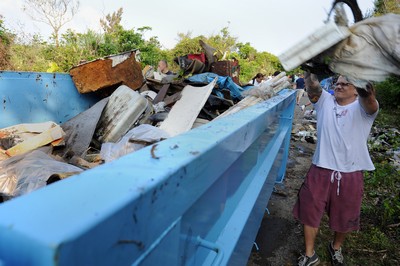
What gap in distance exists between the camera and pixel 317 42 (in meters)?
1.26

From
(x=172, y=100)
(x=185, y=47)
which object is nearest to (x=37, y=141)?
(x=172, y=100)

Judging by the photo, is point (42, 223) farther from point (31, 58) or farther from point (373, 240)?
point (31, 58)

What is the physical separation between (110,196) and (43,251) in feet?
0.38

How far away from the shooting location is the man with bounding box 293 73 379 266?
2.69 m

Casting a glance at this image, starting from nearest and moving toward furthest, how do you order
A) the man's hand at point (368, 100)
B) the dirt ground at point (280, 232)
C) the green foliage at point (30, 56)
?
the man's hand at point (368, 100) < the dirt ground at point (280, 232) < the green foliage at point (30, 56)

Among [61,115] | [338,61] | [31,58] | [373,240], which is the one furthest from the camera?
[31,58]

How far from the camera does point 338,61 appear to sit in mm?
1374

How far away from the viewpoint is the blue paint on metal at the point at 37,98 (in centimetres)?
248

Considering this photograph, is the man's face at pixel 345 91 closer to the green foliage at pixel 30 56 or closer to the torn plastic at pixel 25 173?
the torn plastic at pixel 25 173

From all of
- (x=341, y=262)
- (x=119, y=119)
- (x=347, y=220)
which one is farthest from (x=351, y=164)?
(x=119, y=119)

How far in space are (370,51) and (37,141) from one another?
228 cm

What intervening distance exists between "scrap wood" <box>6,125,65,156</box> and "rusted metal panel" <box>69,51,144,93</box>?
2.94 feet

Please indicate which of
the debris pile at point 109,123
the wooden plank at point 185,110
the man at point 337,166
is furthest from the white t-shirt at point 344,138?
the wooden plank at point 185,110

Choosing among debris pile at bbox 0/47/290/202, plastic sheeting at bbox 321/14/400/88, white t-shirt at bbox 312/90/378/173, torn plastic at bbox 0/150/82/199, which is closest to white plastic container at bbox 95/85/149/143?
debris pile at bbox 0/47/290/202
